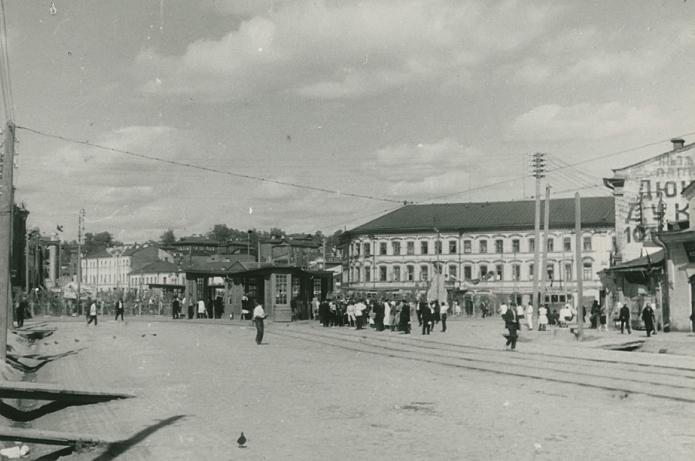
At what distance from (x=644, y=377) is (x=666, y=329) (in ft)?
59.0

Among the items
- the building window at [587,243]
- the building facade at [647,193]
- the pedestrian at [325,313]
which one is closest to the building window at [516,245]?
the building window at [587,243]

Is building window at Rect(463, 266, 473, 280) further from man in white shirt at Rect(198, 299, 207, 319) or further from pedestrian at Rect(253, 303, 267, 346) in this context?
pedestrian at Rect(253, 303, 267, 346)

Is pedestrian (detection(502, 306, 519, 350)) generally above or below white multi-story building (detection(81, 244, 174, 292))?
below

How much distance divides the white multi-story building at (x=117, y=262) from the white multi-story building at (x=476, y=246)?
5511 cm

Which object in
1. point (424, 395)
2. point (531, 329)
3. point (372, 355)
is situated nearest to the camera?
point (424, 395)

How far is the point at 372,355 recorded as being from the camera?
21.8 metres

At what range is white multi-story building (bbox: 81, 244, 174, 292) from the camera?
5443 inches

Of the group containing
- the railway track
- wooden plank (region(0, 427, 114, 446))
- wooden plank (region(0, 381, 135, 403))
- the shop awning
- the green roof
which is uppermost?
the green roof

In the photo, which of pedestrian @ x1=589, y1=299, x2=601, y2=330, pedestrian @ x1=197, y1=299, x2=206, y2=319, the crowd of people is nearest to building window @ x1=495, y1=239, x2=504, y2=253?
pedestrian @ x1=197, y1=299, x2=206, y2=319

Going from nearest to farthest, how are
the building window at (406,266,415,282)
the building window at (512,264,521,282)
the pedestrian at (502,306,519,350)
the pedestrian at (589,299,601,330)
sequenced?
the pedestrian at (502,306,519,350), the pedestrian at (589,299,601,330), the building window at (512,264,521,282), the building window at (406,266,415,282)

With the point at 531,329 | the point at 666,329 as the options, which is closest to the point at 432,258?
the point at 531,329

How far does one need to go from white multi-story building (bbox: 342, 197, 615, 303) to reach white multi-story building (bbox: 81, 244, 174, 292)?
55.1 meters

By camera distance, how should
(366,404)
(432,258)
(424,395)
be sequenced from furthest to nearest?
(432,258), (424,395), (366,404)

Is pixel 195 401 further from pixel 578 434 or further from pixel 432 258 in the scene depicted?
pixel 432 258
